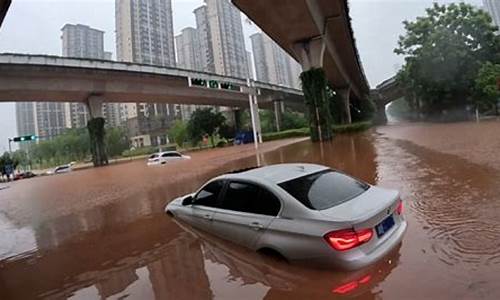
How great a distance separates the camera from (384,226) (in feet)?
13.8

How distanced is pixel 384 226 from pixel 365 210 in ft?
1.17

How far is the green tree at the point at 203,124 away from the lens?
196 feet

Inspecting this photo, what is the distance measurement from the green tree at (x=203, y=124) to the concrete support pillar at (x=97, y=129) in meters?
21.9

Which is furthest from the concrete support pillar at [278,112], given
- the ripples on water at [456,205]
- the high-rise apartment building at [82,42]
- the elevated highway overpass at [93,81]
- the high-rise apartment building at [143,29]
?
the ripples on water at [456,205]

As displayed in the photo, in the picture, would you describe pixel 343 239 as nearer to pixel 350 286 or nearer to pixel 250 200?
pixel 350 286

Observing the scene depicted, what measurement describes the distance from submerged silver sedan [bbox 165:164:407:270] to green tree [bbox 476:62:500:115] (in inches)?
1340

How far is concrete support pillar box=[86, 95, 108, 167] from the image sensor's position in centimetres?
3700

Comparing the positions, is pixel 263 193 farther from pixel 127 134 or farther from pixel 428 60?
pixel 127 134

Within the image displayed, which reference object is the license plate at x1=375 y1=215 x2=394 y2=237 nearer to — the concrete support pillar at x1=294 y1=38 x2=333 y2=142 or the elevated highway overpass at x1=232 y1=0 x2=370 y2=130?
the elevated highway overpass at x1=232 y1=0 x2=370 y2=130

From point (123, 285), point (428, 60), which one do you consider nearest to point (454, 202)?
point (123, 285)

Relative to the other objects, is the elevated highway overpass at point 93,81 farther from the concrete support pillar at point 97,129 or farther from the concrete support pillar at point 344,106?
the concrete support pillar at point 344,106

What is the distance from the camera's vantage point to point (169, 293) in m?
4.29

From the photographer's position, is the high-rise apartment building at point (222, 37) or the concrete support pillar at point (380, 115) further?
the concrete support pillar at point (380, 115)

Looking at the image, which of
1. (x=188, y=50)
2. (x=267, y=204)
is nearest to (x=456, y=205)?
(x=267, y=204)
